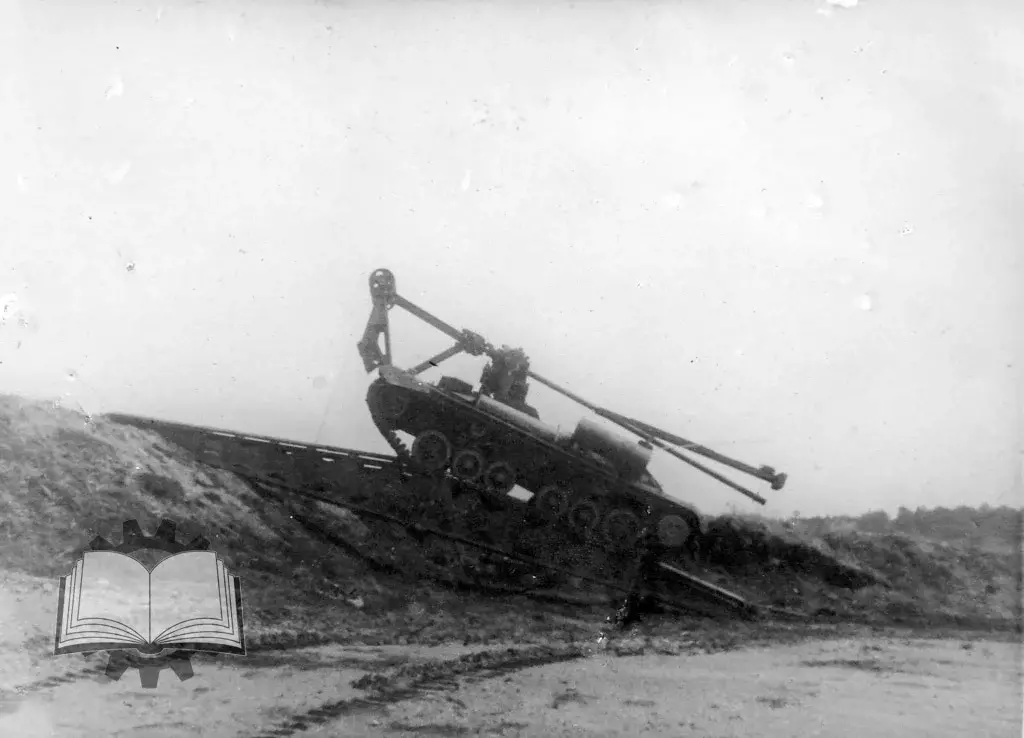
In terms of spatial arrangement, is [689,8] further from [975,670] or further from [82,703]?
[82,703]

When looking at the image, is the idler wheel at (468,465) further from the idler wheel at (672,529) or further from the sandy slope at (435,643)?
the idler wheel at (672,529)

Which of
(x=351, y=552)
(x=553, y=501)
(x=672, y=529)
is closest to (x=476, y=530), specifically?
(x=553, y=501)

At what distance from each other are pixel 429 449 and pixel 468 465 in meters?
0.30

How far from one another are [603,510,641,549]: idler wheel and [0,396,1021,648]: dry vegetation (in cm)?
51

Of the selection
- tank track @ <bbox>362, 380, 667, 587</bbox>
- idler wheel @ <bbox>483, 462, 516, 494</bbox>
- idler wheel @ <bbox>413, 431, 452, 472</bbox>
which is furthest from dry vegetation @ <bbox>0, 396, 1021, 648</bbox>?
idler wheel @ <bbox>483, 462, 516, 494</bbox>

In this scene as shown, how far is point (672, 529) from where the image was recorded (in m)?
5.49

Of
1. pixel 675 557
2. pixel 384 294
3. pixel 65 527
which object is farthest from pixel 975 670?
pixel 65 527

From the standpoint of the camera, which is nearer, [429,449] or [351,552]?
[351,552]

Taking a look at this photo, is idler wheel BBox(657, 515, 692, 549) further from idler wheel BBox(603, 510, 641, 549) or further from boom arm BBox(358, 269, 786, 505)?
boom arm BBox(358, 269, 786, 505)

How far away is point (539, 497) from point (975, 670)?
3.26 m

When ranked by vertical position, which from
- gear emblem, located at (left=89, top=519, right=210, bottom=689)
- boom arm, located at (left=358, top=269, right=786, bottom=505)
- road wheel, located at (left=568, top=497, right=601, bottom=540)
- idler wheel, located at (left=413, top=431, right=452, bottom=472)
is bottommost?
gear emblem, located at (left=89, top=519, right=210, bottom=689)

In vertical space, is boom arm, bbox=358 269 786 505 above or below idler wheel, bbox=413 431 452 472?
above

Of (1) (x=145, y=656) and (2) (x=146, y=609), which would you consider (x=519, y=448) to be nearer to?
(2) (x=146, y=609)

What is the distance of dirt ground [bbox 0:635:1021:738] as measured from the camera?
480 centimetres
